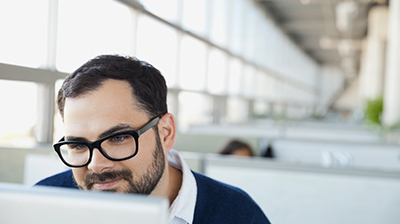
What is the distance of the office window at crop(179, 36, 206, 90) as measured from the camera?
5591 millimetres

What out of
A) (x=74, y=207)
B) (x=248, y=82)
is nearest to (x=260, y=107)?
(x=248, y=82)

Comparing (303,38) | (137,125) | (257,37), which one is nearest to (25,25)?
(137,125)

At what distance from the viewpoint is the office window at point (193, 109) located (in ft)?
18.6

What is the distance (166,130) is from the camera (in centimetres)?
94

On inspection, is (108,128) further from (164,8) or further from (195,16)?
(195,16)

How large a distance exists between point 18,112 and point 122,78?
2001 millimetres

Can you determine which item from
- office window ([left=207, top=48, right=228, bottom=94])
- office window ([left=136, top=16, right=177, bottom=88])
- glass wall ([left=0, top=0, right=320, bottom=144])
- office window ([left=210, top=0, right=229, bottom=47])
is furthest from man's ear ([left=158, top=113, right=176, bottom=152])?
office window ([left=210, top=0, right=229, bottom=47])

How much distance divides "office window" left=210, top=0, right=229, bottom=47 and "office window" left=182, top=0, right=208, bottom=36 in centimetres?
34

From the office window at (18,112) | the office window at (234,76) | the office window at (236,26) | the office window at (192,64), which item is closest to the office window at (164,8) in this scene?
the office window at (192,64)

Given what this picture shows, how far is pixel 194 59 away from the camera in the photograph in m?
6.05

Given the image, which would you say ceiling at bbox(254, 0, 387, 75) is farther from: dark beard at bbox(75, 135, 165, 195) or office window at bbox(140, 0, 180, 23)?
dark beard at bbox(75, 135, 165, 195)

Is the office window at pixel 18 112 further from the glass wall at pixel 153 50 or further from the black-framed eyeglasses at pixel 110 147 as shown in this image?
the black-framed eyeglasses at pixel 110 147

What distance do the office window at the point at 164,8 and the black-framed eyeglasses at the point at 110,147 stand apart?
3.49 meters

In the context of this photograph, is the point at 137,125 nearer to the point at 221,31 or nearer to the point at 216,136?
the point at 216,136
